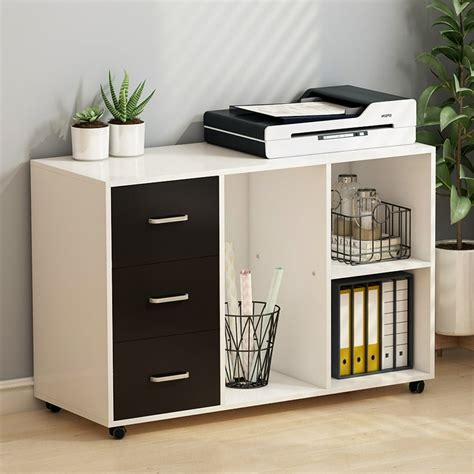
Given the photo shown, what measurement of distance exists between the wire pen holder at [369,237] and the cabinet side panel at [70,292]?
0.75 metres

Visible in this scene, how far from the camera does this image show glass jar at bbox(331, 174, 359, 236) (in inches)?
138

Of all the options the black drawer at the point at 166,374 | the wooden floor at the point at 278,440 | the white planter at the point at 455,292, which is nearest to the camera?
the wooden floor at the point at 278,440

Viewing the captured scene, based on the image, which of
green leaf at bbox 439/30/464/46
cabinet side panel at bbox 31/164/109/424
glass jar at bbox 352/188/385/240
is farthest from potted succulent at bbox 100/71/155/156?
green leaf at bbox 439/30/464/46

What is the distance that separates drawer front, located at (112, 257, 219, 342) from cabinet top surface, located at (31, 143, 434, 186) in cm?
23

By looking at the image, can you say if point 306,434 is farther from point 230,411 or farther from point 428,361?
point 428,361

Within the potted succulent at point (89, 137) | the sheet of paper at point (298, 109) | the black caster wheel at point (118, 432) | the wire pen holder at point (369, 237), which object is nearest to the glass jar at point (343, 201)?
the wire pen holder at point (369, 237)

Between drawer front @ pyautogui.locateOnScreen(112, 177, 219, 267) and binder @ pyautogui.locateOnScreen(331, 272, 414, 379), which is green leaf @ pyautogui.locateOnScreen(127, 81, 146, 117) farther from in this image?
binder @ pyautogui.locateOnScreen(331, 272, 414, 379)

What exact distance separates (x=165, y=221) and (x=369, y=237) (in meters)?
0.67

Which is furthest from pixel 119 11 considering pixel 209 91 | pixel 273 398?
pixel 273 398

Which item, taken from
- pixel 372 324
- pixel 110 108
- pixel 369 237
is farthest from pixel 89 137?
pixel 372 324

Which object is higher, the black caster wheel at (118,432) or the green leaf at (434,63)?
the green leaf at (434,63)

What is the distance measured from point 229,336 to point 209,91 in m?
0.69

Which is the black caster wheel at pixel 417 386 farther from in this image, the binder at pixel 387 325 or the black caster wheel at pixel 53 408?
the black caster wheel at pixel 53 408

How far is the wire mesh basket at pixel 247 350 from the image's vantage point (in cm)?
342
